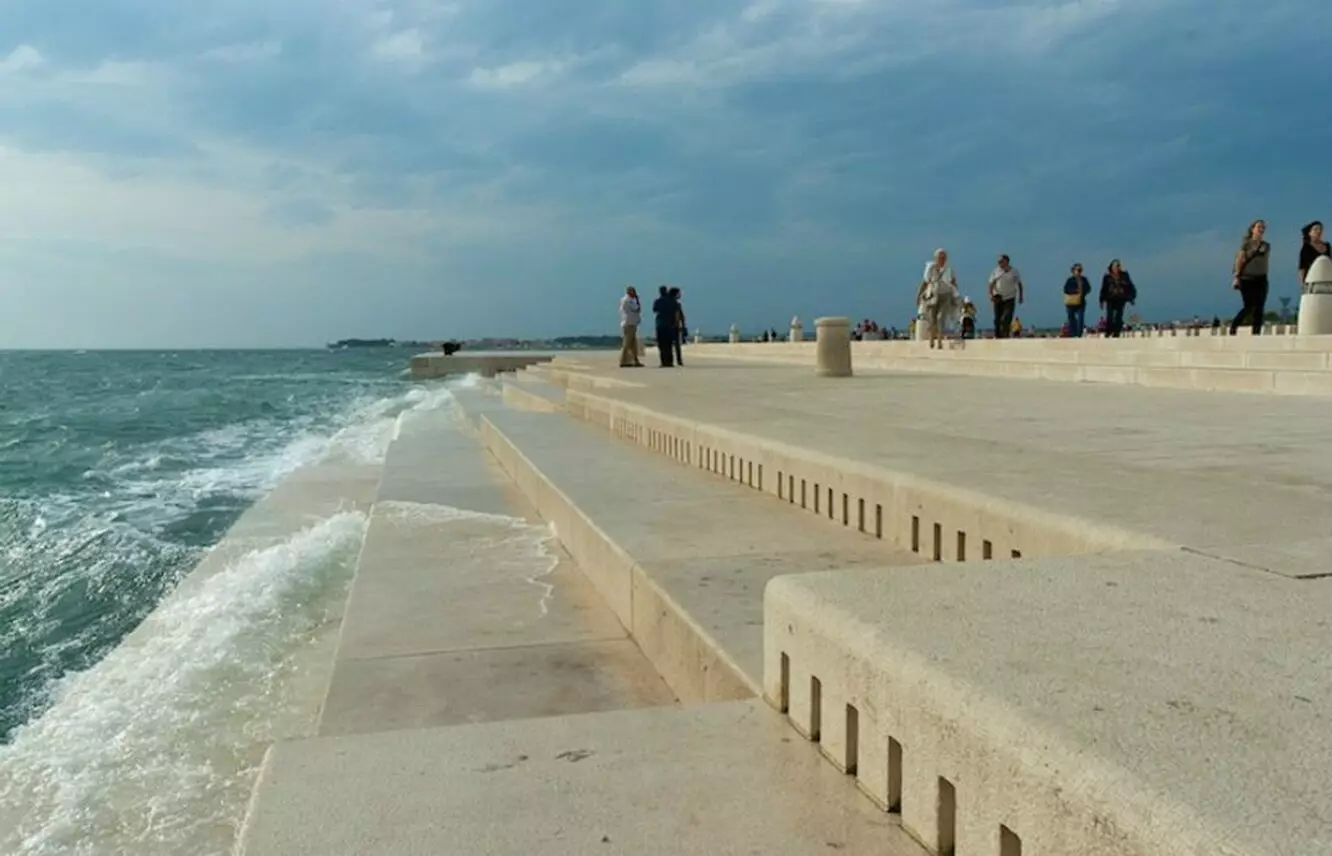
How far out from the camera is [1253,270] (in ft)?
42.2

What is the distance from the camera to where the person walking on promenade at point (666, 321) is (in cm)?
1777

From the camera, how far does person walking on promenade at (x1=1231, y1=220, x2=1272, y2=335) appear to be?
12586 millimetres

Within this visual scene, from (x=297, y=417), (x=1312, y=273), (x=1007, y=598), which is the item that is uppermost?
(x=1312, y=273)

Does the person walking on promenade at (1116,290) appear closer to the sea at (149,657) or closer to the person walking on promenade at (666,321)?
the person walking on promenade at (666,321)

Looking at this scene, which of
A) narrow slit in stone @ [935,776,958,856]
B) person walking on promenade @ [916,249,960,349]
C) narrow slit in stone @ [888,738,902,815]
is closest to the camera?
narrow slit in stone @ [935,776,958,856]

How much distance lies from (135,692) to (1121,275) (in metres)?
16.2

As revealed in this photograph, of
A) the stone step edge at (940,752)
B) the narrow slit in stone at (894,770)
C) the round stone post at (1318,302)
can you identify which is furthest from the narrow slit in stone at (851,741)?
the round stone post at (1318,302)

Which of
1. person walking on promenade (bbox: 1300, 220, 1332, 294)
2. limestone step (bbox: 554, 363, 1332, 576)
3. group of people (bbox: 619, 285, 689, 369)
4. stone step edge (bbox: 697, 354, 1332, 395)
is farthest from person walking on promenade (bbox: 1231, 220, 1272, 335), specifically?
group of people (bbox: 619, 285, 689, 369)

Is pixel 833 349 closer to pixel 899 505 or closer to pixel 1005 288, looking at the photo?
pixel 1005 288

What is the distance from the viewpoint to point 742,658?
299 cm

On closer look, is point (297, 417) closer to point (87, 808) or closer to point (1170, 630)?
point (87, 808)

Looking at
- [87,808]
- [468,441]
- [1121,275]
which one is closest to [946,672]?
[87,808]

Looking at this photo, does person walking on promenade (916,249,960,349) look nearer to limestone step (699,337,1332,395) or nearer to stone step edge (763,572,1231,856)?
limestone step (699,337,1332,395)

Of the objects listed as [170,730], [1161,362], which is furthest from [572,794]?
[1161,362]
